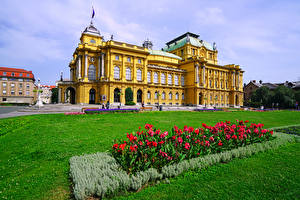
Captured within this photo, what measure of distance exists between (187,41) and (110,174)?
57.9m

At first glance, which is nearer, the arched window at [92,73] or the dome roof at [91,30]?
the arched window at [92,73]

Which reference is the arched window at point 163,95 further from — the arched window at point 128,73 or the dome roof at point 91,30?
the dome roof at point 91,30

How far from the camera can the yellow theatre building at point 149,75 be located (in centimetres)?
3728

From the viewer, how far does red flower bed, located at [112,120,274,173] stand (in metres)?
4.26

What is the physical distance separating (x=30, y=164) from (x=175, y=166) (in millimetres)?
4558

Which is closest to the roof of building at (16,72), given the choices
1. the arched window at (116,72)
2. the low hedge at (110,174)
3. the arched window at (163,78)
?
the arched window at (116,72)

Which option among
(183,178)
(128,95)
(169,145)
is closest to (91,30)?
(128,95)

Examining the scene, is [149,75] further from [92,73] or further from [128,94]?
[92,73]

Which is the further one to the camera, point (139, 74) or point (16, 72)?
point (16, 72)

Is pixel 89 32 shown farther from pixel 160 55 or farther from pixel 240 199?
pixel 240 199

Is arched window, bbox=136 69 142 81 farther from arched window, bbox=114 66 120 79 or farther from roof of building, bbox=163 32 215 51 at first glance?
roof of building, bbox=163 32 215 51

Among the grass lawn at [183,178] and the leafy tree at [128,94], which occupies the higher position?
the leafy tree at [128,94]

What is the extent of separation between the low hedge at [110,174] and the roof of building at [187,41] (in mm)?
56637

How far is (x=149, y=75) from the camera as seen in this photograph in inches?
1791
